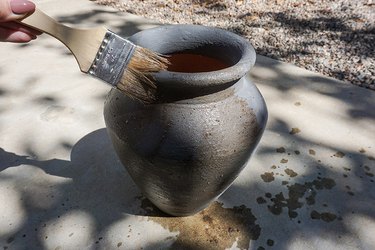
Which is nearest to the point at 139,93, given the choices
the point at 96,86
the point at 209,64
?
the point at 209,64

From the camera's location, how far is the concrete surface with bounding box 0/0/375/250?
1.81 meters

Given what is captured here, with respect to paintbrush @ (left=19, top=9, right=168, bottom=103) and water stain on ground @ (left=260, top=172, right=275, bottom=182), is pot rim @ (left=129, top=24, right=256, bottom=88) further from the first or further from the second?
water stain on ground @ (left=260, top=172, right=275, bottom=182)

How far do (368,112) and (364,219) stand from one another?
1015 mm

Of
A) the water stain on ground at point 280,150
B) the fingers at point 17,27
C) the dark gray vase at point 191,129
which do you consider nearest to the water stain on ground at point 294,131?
the water stain on ground at point 280,150

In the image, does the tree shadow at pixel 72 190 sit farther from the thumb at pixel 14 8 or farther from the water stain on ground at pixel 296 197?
the thumb at pixel 14 8

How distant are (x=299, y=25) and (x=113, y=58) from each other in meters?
3.05

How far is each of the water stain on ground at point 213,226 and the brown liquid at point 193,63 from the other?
0.73 metres

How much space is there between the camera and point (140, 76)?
1.30 meters

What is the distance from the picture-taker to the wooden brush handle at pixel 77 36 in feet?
4.26

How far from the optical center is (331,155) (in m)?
2.28

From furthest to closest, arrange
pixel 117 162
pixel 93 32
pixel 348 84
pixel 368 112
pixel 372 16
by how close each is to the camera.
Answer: pixel 372 16
pixel 348 84
pixel 368 112
pixel 117 162
pixel 93 32

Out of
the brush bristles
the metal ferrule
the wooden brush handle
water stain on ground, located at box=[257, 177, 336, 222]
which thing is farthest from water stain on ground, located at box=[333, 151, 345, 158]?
the wooden brush handle

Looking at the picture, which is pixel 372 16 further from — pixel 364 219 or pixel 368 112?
pixel 364 219

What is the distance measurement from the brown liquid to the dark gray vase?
182 mm
